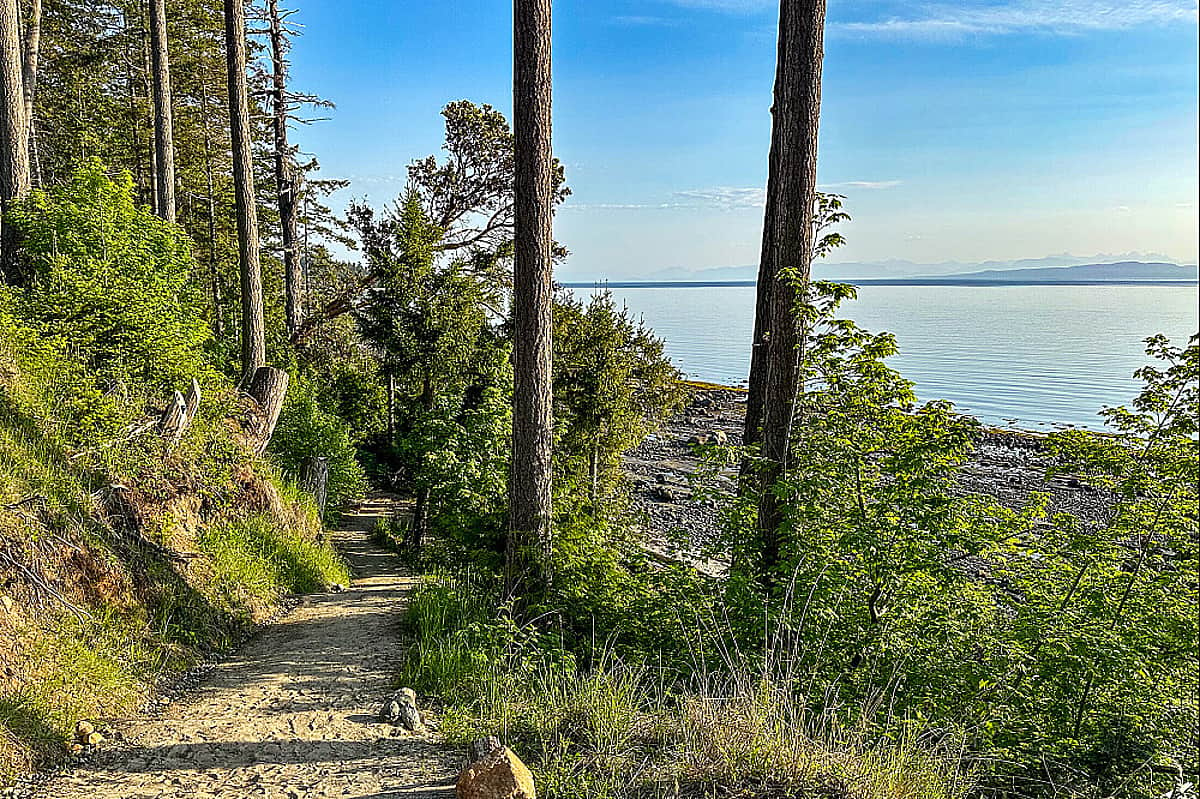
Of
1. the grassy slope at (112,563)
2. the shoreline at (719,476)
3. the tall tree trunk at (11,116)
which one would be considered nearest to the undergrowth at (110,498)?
the grassy slope at (112,563)

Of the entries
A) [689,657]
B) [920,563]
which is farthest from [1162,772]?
[689,657]

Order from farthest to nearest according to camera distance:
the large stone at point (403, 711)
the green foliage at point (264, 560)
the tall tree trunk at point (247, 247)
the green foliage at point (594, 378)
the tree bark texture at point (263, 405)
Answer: the green foliage at point (594, 378) < the tall tree trunk at point (247, 247) < the tree bark texture at point (263, 405) < the green foliage at point (264, 560) < the large stone at point (403, 711)

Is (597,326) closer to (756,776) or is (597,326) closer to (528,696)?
(528,696)

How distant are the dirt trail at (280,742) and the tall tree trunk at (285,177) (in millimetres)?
14090

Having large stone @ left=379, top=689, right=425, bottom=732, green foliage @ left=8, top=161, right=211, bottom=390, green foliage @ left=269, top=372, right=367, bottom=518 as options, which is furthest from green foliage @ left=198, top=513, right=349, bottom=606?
large stone @ left=379, top=689, right=425, bottom=732

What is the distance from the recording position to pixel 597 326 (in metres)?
15.4

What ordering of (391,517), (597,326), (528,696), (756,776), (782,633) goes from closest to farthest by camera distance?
(756,776) → (528,696) → (782,633) → (597,326) → (391,517)

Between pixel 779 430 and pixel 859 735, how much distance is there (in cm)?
284

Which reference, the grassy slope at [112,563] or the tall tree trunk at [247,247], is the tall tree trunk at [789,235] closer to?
the grassy slope at [112,563]

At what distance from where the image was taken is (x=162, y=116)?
14805 mm

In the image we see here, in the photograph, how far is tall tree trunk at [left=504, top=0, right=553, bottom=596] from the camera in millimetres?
6992

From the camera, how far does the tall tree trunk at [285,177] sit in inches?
736

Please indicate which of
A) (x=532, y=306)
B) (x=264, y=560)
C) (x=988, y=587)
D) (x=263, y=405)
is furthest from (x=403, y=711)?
(x=263, y=405)

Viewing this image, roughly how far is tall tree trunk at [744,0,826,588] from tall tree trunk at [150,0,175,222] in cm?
1278
